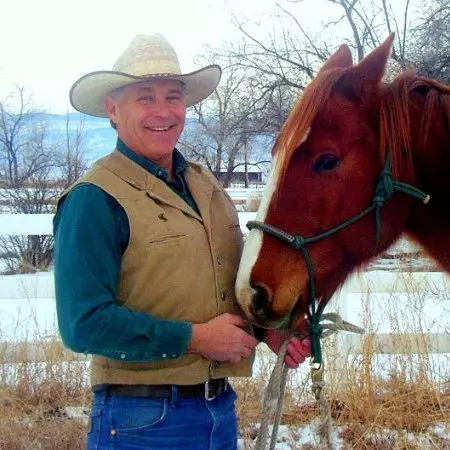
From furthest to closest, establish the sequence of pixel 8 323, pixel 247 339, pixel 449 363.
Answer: pixel 8 323
pixel 449 363
pixel 247 339

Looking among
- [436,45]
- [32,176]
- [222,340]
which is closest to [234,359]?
[222,340]

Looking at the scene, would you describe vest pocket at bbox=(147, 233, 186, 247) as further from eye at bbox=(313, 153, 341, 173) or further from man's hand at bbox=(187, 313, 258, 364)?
eye at bbox=(313, 153, 341, 173)

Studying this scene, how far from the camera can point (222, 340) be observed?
1722 millimetres

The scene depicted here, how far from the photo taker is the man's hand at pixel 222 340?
169 cm

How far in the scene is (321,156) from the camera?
6.35 ft

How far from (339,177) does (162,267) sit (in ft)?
2.15

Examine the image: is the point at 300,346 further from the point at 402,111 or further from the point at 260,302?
the point at 402,111

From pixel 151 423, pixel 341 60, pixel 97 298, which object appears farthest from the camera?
pixel 341 60

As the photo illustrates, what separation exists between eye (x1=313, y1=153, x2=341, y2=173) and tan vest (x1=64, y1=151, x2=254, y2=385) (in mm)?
400

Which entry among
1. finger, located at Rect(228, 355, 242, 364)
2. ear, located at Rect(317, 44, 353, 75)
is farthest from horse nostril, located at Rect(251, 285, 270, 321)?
ear, located at Rect(317, 44, 353, 75)

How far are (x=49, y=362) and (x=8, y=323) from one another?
1.19 meters

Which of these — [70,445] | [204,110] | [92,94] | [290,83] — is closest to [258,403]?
[70,445]

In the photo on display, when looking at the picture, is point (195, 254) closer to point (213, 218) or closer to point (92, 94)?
point (213, 218)

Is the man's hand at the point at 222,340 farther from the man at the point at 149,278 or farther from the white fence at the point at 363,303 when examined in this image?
the white fence at the point at 363,303
